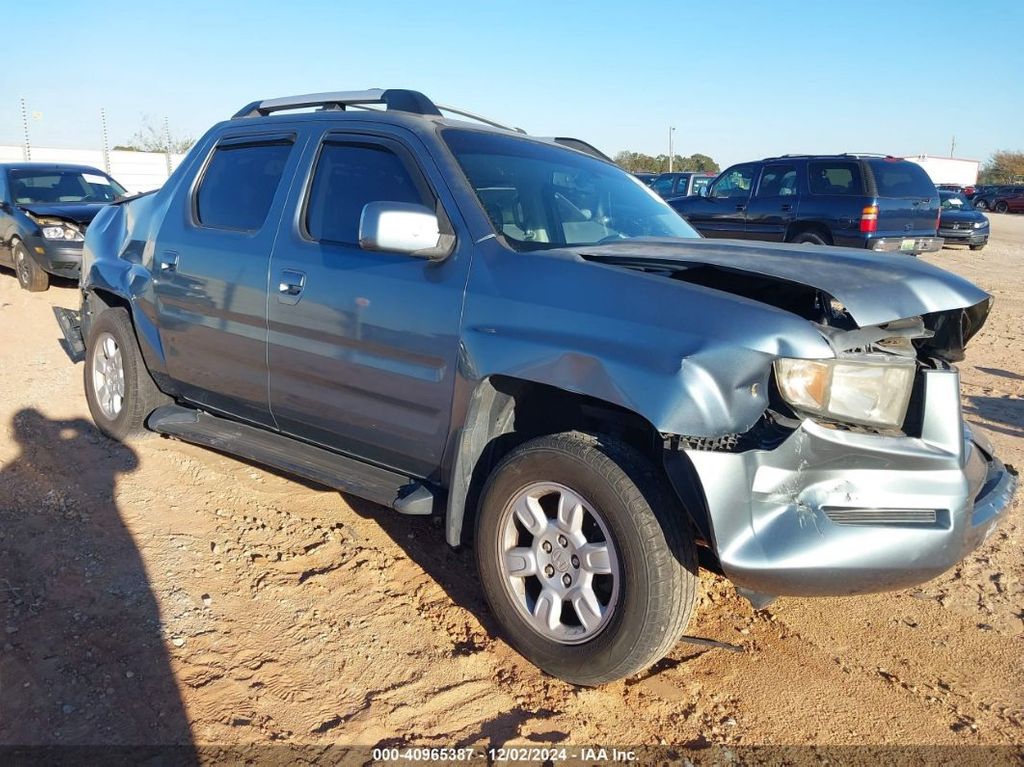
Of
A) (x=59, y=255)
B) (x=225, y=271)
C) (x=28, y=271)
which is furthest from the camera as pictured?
(x=28, y=271)

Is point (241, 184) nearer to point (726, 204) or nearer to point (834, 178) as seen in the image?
point (834, 178)

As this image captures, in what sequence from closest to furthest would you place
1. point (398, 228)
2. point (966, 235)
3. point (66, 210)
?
1. point (398, 228)
2. point (66, 210)
3. point (966, 235)

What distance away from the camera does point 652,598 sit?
8.27 feet

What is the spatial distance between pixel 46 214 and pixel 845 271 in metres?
10.5

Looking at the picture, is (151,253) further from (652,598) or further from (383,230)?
(652,598)

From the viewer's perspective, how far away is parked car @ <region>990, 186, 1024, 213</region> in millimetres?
40031

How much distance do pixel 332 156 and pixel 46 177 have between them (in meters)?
9.69

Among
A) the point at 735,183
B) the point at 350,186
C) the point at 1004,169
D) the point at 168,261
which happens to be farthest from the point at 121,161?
the point at 1004,169

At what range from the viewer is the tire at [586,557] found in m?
2.54

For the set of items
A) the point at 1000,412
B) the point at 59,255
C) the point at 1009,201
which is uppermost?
the point at 1009,201

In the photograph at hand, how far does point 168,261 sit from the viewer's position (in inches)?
170

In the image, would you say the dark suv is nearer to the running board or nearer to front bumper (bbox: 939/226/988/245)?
front bumper (bbox: 939/226/988/245)

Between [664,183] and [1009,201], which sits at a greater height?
[664,183]

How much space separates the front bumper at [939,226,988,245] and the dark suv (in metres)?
7.63
